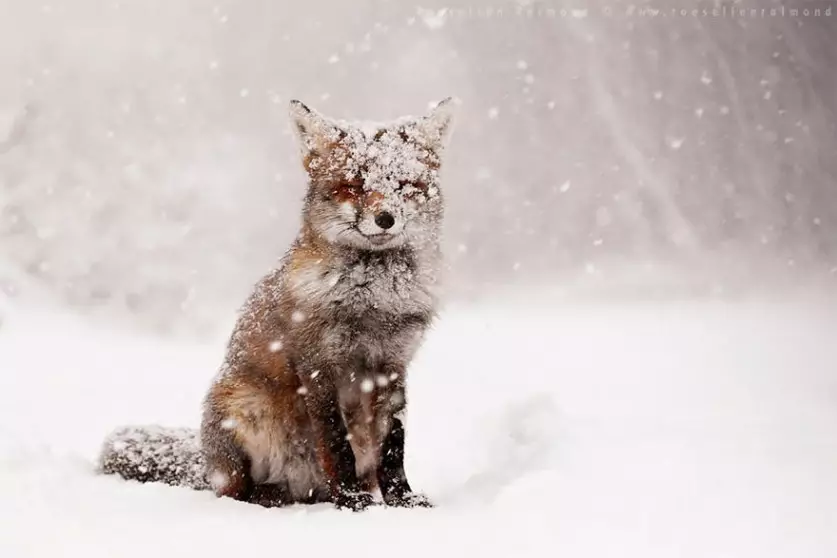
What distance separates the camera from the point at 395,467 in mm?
3895

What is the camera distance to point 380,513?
11.4ft

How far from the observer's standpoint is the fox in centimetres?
355

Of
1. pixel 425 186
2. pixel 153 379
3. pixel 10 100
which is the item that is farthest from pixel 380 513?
pixel 10 100

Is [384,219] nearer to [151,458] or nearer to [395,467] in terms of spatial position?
[395,467]

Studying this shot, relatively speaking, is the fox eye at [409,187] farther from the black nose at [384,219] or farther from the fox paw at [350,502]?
the fox paw at [350,502]

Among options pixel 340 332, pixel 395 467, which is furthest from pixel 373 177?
pixel 395 467

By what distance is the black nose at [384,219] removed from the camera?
3.48m

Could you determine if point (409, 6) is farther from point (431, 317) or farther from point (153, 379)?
point (431, 317)

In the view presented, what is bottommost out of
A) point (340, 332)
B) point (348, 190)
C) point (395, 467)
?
point (395, 467)

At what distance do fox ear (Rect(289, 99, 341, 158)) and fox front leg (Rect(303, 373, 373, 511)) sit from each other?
1111 millimetres

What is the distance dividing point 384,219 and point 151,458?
1947 mm

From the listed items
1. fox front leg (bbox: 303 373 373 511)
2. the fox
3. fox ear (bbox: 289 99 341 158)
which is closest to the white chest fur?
the fox

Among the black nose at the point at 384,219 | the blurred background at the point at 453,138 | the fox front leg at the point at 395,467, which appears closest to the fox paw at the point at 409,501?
the fox front leg at the point at 395,467

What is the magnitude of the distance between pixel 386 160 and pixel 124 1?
469 inches
